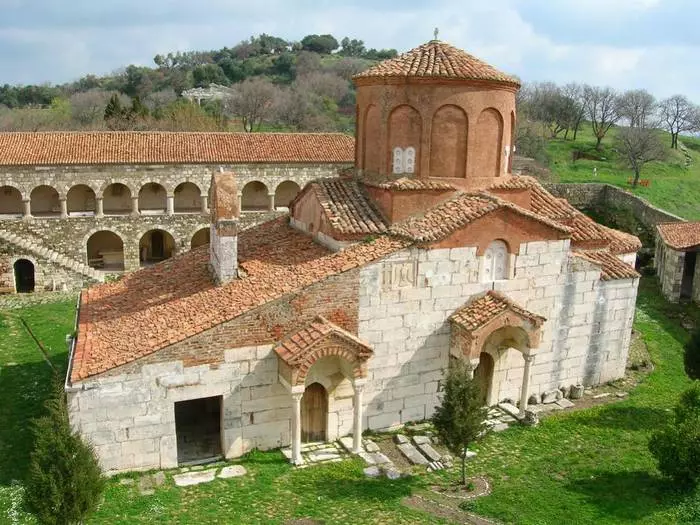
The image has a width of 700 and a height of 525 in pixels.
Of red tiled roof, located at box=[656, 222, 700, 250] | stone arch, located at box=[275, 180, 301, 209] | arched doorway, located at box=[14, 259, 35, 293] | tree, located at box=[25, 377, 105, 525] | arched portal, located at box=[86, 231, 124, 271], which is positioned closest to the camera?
tree, located at box=[25, 377, 105, 525]

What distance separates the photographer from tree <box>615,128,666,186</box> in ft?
155

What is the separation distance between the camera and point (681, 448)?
37.1ft

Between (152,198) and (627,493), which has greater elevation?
(152,198)

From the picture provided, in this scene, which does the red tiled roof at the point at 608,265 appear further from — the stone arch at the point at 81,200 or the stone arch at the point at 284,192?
the stone arch at the point at 81,200

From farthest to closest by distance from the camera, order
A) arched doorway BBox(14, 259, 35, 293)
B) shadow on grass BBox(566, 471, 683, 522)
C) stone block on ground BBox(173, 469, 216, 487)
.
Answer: arched doorway BBox(14, 259, 35, 293) < stone block on ground BBox(173, 469, 216, 487) < shadow on grass BBox(566, 471, 683, 522)

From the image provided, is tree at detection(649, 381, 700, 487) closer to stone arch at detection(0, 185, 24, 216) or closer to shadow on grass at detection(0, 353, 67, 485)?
shadow on grass at detection(0, 353, 67, 485)

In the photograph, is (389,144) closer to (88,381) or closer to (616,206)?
(88,381)

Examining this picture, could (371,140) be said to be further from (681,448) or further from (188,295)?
(681,448)

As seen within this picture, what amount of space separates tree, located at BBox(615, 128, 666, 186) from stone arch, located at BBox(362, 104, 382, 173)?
116ft

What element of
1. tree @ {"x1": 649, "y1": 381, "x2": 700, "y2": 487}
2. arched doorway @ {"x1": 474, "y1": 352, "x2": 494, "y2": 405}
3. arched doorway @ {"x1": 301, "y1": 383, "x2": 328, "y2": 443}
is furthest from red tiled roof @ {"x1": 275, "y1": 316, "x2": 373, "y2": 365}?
tree @ {"x1": 649, "y1": 381, "x2": 700, "y2": 487}

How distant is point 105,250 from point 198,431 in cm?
2181

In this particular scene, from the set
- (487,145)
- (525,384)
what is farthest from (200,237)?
(525,384)

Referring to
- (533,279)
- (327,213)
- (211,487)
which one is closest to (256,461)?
(211,487)

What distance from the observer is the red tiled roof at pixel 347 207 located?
46.9 feet
